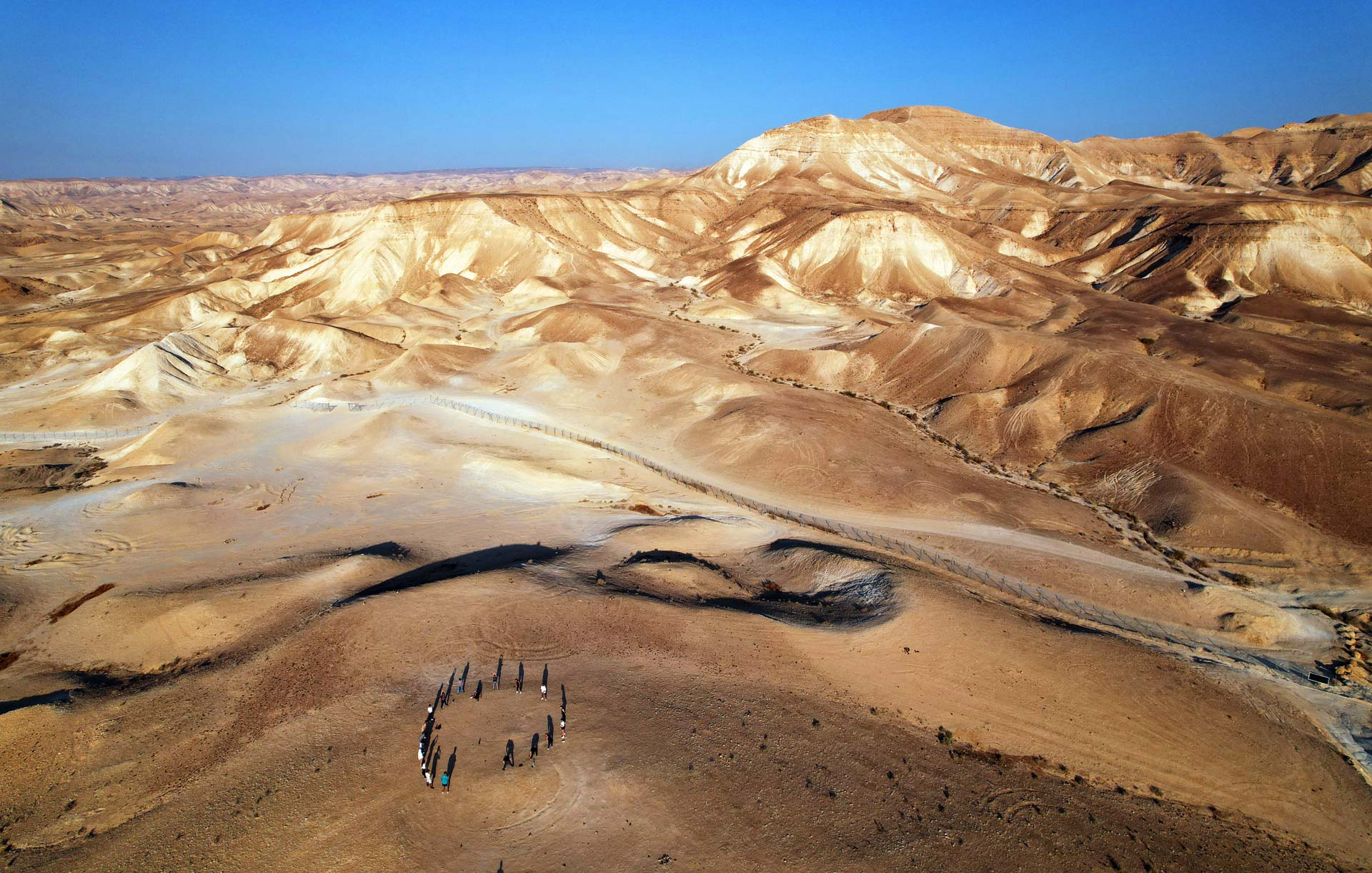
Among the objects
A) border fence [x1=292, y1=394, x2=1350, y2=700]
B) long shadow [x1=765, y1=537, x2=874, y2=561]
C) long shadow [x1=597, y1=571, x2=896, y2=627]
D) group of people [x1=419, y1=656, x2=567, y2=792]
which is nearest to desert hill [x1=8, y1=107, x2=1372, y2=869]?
long shadow [x1=597, y1=571, x2=896, y2=627]

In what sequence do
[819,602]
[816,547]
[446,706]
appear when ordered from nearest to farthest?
[446,706] < [819,602] < [816,547]

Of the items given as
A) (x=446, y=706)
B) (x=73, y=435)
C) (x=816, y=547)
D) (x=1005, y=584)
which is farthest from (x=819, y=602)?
(x=73, y=435)

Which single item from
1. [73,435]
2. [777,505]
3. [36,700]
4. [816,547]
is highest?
[816,547]

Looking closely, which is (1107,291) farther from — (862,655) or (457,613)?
(457,613)

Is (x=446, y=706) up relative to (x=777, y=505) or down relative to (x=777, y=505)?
down

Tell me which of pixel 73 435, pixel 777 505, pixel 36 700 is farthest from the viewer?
pixel 73 435

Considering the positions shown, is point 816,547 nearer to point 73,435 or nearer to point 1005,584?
point 1005,584

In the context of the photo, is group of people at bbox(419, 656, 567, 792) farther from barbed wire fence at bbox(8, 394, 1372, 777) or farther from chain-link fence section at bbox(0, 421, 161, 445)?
chain-link fence section at bbox(0, 421, 161, 445)
